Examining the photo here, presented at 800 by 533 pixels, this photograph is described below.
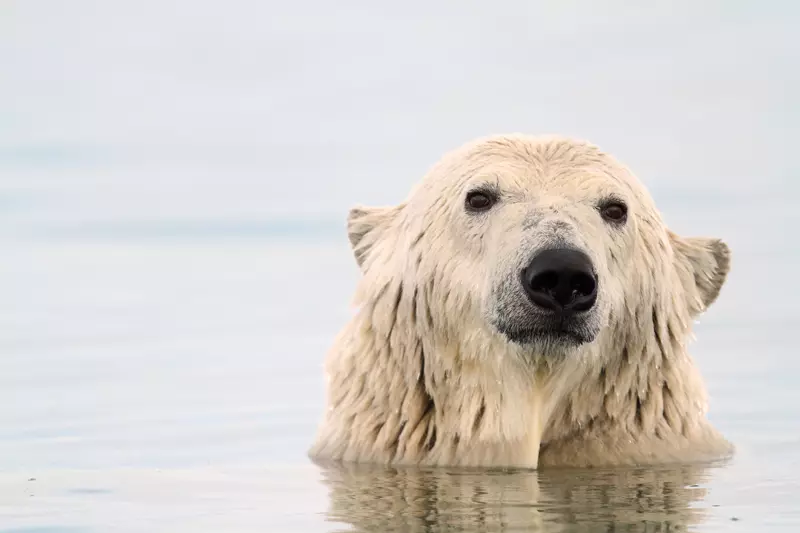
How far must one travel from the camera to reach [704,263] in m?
9.90

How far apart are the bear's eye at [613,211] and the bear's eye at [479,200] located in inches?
22.9

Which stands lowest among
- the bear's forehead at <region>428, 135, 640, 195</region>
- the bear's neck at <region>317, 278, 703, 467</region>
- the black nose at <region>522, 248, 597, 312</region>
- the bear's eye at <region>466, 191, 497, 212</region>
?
the bear's neck at <region>317, 278, 703, 467</region>

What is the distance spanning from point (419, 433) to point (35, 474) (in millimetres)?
2403

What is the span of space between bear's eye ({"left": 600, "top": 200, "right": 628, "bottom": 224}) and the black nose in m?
0.76

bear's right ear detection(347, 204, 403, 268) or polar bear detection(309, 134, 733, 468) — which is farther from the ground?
bear's right ear detection(347, 204, 403, 268)

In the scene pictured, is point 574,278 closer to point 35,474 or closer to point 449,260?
point 449,260

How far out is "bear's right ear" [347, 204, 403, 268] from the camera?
10.1 meters

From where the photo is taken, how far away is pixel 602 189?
30.0 ft

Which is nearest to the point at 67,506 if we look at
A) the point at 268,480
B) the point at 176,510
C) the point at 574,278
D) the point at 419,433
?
the point at 176,510

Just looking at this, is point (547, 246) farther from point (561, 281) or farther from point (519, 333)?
point (519, 333)

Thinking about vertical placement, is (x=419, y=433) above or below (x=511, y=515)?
above

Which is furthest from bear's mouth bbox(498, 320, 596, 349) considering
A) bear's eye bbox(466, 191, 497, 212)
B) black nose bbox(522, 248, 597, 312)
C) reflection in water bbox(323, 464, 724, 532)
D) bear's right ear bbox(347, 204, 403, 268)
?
bear's right ear bbox(347, 204, 403, 268)

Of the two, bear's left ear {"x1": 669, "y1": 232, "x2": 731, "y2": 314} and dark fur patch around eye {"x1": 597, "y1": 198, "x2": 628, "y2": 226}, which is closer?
dark fur patch around eye {"x1": 597, "y1": 198, "x2": 628, "y2": 226}

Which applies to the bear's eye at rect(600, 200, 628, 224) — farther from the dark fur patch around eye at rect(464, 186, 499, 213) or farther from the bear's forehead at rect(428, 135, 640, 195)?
the dark fur patch around eye at rect(464, 186, 499, 213)
